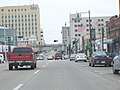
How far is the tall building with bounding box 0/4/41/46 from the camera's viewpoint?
465 ft

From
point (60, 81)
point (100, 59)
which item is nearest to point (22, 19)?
point (100, 59)

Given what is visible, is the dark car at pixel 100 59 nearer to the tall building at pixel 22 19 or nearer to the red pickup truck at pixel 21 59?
the red pickup truck at pixel 21 59

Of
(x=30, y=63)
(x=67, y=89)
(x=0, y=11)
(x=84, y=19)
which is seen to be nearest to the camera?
(x=67, y=89)

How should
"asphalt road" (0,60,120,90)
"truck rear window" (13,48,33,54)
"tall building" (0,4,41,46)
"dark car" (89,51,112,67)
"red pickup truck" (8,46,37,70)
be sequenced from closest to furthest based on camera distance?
"asphalt road" (0,60,120,90)
"red pickup truck" (8,46,37,70)
"truck rear window" (13,48,33,54)
"dark car" (89,51,112,67)
"tall building" (0,4,41,46)

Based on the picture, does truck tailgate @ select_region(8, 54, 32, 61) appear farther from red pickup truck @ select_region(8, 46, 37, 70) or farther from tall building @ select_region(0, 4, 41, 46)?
tall building @ select_region(0, 4, 41, 46)

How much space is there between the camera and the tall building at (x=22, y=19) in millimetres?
141875

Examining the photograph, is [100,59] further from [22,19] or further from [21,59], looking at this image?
[22,19]

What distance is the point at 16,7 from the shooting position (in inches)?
5669

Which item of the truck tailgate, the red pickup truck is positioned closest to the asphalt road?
the red pickup truck

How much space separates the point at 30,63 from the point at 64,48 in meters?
147

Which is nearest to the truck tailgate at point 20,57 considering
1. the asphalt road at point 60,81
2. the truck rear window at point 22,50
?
the truck rear window at point 22,50

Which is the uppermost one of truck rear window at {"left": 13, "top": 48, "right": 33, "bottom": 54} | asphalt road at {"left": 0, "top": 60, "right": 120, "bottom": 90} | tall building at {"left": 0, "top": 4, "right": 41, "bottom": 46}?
tall building at {"left": 0, "top": 4, "right": 41, "bottom": 46}

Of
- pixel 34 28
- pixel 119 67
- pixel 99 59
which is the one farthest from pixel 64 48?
pixel 119 67

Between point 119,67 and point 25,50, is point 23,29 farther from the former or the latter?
point 119,67
